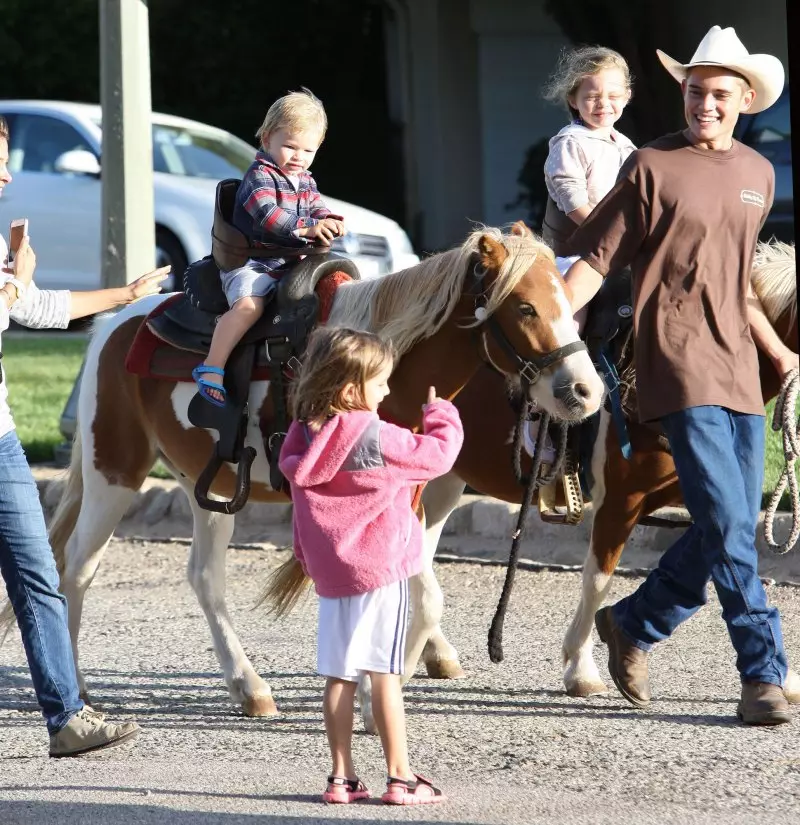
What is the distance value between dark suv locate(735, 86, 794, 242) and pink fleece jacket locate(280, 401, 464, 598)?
361 inches

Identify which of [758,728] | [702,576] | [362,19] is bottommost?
[758,728]

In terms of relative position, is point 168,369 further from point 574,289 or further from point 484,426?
point 574,289

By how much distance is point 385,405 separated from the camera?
540cm

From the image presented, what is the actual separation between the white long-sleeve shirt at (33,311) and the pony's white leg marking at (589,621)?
2010mm

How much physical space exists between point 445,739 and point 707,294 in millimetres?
1726

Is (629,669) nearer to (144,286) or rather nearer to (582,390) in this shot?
(582,390)

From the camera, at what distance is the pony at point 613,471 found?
5762 mm

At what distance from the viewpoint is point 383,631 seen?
4.48 metres

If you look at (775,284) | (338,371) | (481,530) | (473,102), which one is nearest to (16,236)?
(338,371)

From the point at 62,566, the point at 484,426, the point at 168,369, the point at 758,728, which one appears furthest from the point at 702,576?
the point at 62,566

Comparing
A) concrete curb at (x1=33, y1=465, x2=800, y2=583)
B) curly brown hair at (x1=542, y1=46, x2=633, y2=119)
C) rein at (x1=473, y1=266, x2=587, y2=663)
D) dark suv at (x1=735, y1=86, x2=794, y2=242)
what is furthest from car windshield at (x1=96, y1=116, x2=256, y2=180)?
rein at (x1=473, y1=266, x2=587, y2=663)

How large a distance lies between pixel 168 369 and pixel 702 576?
213 centimetres

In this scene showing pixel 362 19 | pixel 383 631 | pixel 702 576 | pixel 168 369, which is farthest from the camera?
pixel 362 19

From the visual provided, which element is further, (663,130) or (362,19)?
(362,19)
